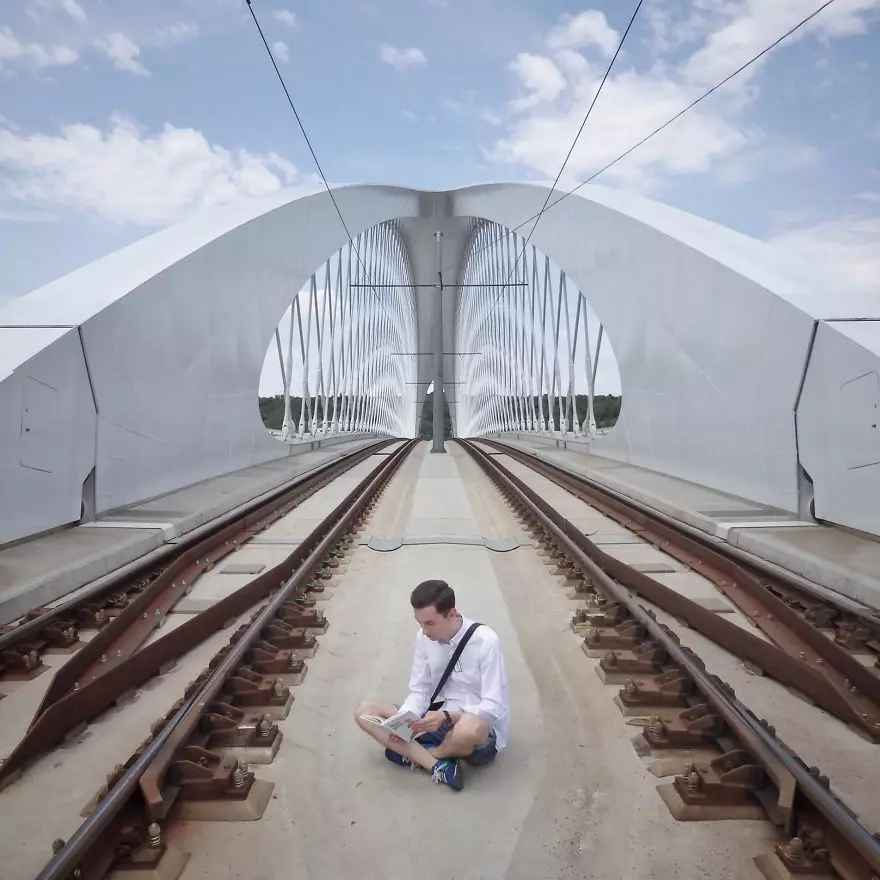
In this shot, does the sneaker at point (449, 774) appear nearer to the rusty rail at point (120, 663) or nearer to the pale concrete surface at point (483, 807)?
the pale concrete surface at point (483, 807)

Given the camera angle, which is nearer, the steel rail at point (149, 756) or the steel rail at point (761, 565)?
the steel rail at point (149, 756)

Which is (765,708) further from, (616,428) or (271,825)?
(616,428)

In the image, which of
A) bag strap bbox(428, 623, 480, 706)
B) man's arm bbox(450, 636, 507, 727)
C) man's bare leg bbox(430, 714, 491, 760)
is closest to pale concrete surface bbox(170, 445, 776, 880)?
man's bare leg bbox(430, 714, 491, 760)

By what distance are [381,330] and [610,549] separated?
142ft

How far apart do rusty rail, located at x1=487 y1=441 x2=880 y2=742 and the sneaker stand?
6.13 feet

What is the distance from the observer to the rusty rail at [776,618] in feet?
12.4

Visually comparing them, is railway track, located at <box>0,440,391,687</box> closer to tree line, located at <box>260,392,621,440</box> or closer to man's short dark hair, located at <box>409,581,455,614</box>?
man's short dark hair, located at <box>409,581,455,614</box>

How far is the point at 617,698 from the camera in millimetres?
3906

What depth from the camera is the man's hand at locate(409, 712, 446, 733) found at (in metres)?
3.15

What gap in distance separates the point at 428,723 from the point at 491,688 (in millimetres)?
300

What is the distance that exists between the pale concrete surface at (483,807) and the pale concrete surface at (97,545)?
7.44 ft

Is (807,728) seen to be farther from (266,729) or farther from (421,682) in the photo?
(266,729)

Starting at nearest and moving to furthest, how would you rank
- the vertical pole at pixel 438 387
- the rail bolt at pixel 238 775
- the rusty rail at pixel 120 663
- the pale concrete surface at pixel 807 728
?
1. the rail bolt at pixel 238 775
2. the pale concrete surface at pixel 807 728
3. the rusty rail at pixel 120 663
4. the vertical pole at pixel 438 387

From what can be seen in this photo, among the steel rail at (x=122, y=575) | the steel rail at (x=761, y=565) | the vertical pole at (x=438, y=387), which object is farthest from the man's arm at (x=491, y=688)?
the vertical pole at (x=438, y=387)
